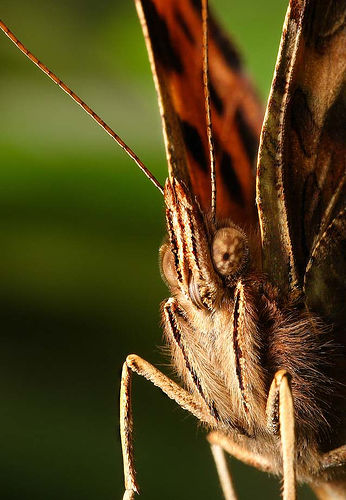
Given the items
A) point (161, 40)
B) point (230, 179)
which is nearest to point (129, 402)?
point (230, 179)

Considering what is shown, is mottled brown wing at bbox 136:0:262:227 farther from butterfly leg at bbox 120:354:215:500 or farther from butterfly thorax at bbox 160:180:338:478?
butterfly leg at bbox 120:354:215:500

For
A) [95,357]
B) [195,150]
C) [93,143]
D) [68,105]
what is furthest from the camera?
[68,105]

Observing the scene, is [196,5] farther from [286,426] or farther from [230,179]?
[286,426]

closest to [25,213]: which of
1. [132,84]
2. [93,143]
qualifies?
[93,143]

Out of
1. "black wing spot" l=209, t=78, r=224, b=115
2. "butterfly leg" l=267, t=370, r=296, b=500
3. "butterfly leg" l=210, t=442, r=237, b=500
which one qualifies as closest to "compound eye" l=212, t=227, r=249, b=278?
"butterfly leg" l=267, t=370, r=296, b=500

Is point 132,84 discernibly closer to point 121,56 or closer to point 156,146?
point 121,56

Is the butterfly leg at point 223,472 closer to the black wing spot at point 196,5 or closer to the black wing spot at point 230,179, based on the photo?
the black wing spot at point 230,179
